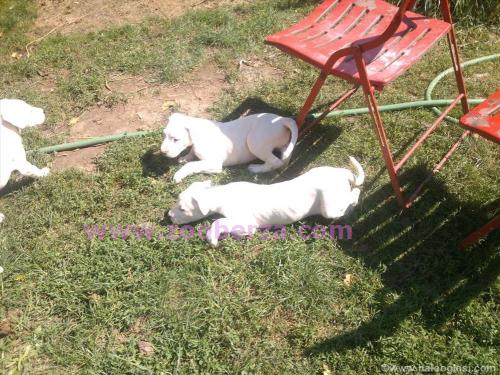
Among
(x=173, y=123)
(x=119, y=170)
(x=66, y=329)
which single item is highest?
(x=173, y=123)

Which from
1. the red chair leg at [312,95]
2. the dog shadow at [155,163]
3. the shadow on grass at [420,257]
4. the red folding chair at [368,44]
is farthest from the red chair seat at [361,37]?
the dog shadow at [155,163]

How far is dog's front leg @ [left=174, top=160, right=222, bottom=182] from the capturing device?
3.28m

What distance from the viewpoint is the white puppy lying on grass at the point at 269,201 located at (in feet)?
9.04

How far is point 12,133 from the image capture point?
3145 millimetres

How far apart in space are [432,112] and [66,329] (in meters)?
3.30

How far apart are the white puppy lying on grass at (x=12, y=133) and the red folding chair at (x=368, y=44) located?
1.86m

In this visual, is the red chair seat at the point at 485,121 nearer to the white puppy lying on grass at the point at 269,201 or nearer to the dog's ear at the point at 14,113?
the white puppy lying on grass at the point at 269,201

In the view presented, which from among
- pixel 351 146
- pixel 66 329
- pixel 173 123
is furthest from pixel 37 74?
pixel 351 146

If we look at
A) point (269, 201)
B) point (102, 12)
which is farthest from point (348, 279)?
point (102, 12)

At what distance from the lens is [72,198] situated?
3.29 m

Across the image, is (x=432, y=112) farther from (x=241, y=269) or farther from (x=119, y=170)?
(x=119, y=170)

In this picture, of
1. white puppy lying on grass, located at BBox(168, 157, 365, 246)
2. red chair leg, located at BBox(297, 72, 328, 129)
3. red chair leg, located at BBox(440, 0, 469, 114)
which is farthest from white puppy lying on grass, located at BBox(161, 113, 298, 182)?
red chair leg, located at BBox(440, 0, 469, 114)

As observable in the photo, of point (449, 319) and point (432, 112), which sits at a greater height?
point (432, 112)

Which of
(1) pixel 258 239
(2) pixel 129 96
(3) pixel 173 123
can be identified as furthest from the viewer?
(2) pixel 129 96
